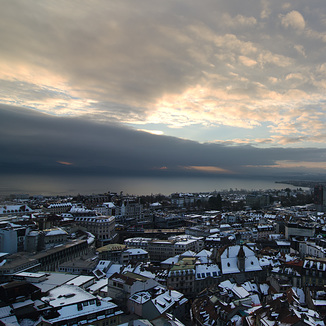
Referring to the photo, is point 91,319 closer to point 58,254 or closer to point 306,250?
point 58,254

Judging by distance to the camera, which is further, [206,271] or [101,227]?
[101,227]

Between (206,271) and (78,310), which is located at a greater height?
(78,310)

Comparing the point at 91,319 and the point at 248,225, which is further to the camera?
the point at 248,225

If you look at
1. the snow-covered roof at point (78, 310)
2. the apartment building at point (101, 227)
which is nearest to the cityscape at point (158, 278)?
the snow-covered roof at point (78, 310)

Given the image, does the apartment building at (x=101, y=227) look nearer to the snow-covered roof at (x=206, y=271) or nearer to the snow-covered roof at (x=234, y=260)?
the snow-covered roof at (x=206, y=271)

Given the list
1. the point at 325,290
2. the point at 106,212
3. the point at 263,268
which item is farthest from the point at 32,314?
the point at 106,212

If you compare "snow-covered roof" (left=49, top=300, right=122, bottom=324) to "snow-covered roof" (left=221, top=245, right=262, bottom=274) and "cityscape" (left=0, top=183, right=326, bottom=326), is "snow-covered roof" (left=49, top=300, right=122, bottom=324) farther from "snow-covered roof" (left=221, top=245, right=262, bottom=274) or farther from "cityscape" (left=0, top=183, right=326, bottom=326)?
"snow-covered roof" (left=221, top=245, right=262, bottom=274)

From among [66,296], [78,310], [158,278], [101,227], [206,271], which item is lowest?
[158,278]

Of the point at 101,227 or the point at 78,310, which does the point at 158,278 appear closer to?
the point at 78,310

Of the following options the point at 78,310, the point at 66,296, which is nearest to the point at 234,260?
the point at 66,296

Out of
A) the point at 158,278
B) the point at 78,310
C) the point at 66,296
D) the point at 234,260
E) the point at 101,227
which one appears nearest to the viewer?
the point at 78,310

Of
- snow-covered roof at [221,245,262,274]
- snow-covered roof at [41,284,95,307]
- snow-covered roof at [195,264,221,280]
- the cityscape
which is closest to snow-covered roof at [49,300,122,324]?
the cityscape
